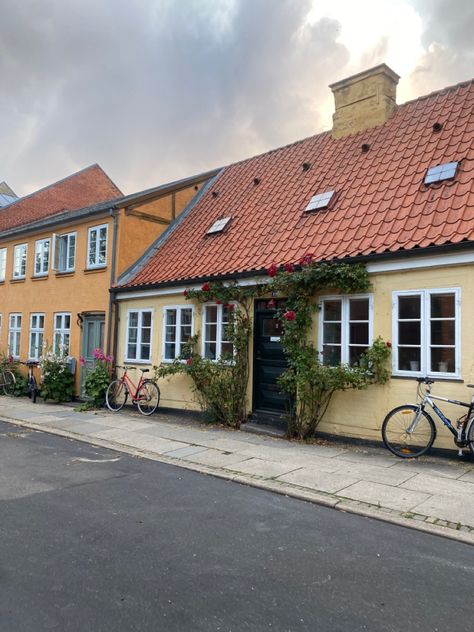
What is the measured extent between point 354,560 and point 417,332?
181 inches

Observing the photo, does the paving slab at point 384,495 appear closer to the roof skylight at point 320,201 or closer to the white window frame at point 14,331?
the roof skylight at point 320,201

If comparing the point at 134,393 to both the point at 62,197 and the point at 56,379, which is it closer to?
the point at 56,379

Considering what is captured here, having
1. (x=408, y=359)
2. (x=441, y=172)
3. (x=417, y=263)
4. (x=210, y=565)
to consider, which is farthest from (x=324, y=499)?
(x=441, y=172)

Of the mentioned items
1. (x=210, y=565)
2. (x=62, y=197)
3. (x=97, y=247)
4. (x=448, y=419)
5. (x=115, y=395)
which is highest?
(x=62, y=197)

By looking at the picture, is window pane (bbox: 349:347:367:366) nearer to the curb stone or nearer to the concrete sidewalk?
the concrete sidewalk

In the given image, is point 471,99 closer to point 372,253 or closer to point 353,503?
point 372,253

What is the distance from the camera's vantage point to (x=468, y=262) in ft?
23.9

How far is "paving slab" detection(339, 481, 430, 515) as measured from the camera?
5.30 metres

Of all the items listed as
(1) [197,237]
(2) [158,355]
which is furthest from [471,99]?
(2) [158,355]

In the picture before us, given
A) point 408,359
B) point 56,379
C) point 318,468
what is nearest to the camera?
point 318,468

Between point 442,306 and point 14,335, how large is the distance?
49.1 feet

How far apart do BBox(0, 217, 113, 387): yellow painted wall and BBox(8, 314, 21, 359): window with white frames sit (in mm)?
221

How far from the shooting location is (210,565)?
3873mm

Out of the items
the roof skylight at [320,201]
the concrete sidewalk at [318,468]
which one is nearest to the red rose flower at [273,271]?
the roof skylight at [320,201]
